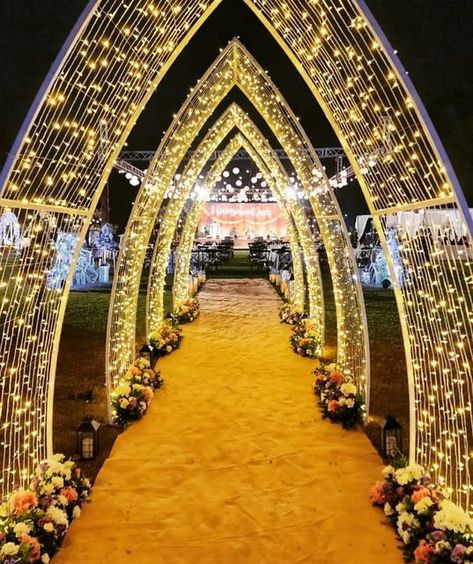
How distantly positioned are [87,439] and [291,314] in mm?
5676

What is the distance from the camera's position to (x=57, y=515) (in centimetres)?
274

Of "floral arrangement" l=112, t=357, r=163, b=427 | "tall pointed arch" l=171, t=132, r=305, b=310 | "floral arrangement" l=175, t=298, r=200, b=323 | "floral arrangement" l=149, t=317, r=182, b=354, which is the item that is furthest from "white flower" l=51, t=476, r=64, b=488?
"tall pointed arch" l=171, t=132, r=305, b=310

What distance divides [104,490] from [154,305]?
4206 millimetres

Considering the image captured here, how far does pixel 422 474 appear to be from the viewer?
308 cm

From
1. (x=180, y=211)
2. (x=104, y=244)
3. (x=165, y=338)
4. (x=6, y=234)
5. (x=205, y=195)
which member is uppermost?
(x=205, y=195)

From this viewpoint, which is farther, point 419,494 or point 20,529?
point 419,494


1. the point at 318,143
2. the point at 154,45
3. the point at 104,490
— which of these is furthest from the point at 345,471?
the point at 318,143

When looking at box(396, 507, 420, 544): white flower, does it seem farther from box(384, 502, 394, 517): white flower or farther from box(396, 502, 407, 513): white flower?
box(384, 502, 394, 517): white flower

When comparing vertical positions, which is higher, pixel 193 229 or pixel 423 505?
pixel 193 229

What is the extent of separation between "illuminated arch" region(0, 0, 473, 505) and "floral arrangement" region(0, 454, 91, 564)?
186mm

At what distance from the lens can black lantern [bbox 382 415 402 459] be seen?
3.82 m

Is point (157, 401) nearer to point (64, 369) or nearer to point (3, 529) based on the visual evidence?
point (64, 369)

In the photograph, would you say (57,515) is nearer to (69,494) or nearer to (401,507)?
(69,494)

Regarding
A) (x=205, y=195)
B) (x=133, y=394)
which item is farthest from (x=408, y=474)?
(x=205, y=195)
